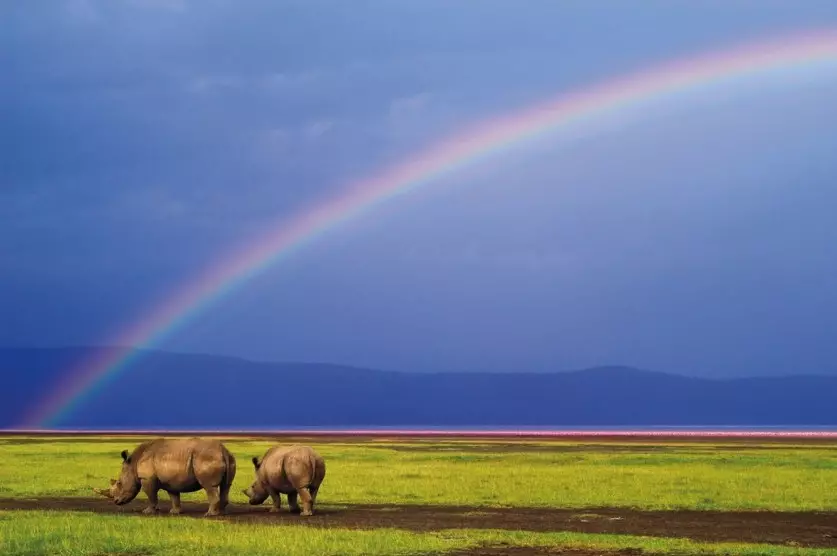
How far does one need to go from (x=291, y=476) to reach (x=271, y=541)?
7408 mm

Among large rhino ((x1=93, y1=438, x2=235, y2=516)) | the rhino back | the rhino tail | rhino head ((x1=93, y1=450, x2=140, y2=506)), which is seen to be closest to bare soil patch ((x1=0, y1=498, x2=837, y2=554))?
rhino head ((x1=93, y1=450, x2=140, y2=506))

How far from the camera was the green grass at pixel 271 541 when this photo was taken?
19.6 metres

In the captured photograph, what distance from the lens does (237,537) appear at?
841 inches

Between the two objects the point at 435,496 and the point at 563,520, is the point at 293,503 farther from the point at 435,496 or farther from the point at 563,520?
the point at 563,520

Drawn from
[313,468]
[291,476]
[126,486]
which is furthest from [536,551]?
→ [126,486]

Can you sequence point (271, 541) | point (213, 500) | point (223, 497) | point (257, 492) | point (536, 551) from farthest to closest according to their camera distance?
point (257, 492)
point (223, 497)
point (213, 500)
point (271, 541)
point (536, 551)

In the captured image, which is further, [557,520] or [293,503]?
[293,503]

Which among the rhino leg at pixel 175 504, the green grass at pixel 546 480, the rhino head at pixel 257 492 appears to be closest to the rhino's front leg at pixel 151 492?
the rhino leg at pixel 175 504

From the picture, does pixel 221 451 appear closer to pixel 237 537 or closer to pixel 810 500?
pixel 237 537

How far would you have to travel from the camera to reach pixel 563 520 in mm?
26656

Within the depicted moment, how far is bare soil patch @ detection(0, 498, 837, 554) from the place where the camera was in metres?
23.5

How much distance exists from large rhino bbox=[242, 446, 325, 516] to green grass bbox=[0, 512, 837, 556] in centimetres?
387

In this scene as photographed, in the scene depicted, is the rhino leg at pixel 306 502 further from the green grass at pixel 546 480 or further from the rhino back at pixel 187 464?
the green grass at pixel 546 480

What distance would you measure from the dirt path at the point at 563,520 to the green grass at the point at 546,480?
2140 millimetres
